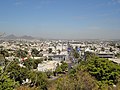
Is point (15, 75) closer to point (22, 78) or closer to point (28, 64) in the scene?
point (22, 78)

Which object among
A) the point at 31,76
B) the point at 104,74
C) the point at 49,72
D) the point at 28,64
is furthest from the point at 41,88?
the point at 28,64

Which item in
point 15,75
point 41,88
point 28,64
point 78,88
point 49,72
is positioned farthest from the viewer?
point 28,64

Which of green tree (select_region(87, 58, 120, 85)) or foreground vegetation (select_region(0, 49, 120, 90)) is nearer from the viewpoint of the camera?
foreground vegetation (select_region(0, 49, 120, 90))

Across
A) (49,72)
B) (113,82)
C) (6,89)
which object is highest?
(6,89)

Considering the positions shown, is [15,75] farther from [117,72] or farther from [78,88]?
[78,88]

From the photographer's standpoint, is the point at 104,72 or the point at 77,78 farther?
the point at 104,72

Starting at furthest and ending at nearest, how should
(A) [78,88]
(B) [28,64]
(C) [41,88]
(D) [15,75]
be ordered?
(B) [28,64] → (D) [15,75] → (C) [41,88] → (A) [78,88]

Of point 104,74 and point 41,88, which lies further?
point 41,88

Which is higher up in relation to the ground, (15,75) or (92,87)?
(92,87)

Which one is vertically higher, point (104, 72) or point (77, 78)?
point (77, 78)

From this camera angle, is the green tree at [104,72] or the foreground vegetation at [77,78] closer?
the foreground vegetation at [77,78]
